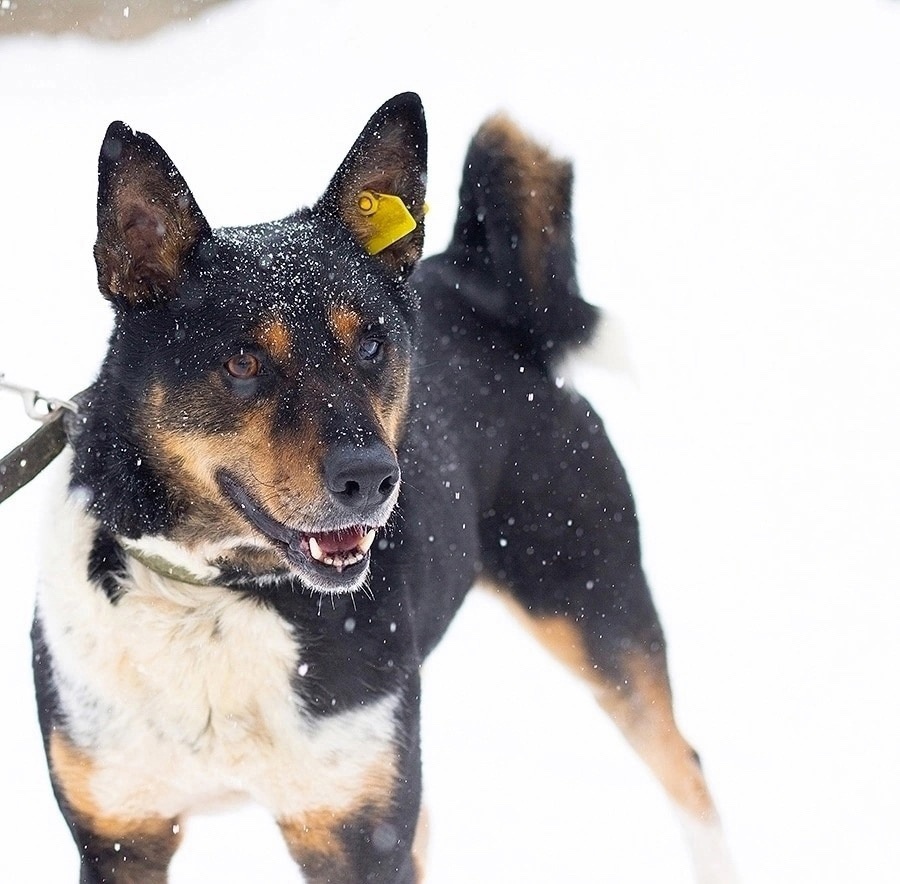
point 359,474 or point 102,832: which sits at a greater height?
point 359,474

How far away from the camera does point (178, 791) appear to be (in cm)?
245

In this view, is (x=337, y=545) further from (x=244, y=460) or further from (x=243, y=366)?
(x=243, y=366)

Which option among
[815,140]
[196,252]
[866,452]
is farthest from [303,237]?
[815,140]

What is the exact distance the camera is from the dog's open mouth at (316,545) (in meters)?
2.23

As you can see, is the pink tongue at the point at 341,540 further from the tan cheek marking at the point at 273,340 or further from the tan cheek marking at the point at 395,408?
the tan cheek marking at the point at 273,340

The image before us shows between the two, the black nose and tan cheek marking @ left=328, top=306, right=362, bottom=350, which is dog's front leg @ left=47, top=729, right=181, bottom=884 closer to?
the black nose

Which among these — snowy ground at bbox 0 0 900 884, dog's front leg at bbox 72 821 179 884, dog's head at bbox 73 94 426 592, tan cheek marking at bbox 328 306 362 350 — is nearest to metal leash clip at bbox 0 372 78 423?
dog's head at bbox 73 94 426 592

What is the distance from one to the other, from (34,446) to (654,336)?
169 inches

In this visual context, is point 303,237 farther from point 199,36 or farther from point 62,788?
point 199,36

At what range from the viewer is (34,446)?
2555mm

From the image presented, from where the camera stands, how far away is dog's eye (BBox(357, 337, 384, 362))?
2.40 metres

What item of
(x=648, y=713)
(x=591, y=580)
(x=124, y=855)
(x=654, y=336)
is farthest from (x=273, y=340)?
(x=654, y=336)

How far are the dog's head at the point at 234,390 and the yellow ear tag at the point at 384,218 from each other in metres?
0.10

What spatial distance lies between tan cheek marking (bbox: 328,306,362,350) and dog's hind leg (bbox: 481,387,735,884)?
1.01 meters
